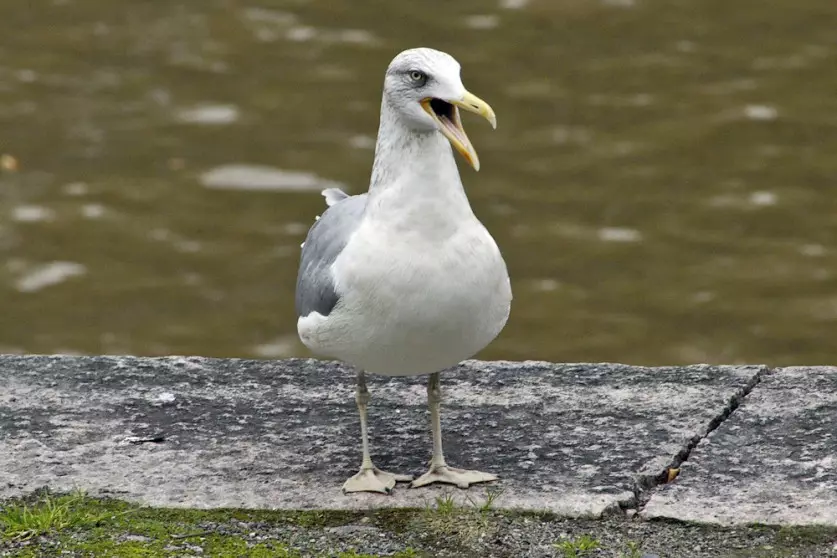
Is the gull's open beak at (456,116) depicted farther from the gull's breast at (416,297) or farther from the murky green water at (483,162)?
the murky green water at (483,162)

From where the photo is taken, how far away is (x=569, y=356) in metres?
7.66

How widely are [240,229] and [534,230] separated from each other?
65.2 inches

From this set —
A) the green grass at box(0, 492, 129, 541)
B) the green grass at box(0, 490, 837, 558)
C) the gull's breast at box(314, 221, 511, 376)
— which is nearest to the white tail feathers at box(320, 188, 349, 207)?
the gull's breast at box(314, 221, 511, 376)

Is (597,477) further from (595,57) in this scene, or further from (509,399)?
(595,57)

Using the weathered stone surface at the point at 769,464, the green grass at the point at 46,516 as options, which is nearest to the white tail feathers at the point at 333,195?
the green grass at the point at 46,516

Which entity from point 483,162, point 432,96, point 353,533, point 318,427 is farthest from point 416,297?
point 483,162

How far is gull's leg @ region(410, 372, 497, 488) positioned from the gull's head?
2.25 feet

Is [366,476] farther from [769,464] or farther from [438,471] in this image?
[769,464]

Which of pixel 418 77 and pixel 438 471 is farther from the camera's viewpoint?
pixel 438 471

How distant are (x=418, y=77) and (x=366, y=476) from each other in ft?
3.32

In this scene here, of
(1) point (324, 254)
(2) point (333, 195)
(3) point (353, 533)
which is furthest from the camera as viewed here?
(2) point (333, 195)

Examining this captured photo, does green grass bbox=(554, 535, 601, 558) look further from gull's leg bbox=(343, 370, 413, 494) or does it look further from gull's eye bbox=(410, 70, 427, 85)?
gull's eye bbox=(410, 70, 427, 85)

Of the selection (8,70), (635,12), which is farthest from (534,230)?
(8,70)

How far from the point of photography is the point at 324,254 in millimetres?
3844
